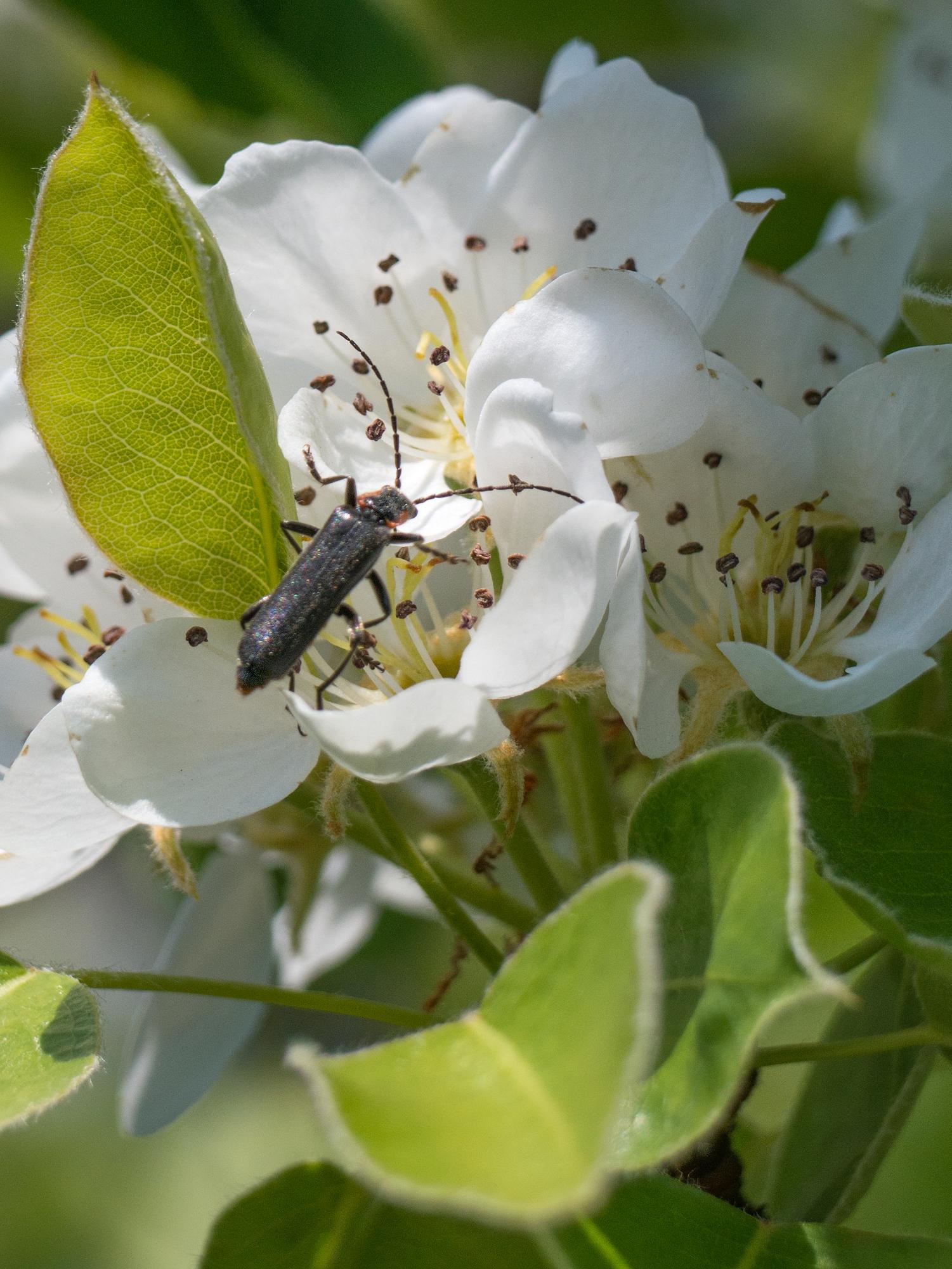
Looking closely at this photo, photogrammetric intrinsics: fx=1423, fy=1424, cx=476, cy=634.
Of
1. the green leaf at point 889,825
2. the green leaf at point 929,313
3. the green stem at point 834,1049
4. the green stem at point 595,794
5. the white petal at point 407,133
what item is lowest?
the green stem at point 834,1049

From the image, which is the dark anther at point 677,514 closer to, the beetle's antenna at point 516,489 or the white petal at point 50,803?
the beetle's antenna at point 516,489

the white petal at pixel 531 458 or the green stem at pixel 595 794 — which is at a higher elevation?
the white petal at pixel 531 458

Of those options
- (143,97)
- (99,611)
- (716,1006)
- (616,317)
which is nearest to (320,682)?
(99,611)

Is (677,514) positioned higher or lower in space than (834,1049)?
higher

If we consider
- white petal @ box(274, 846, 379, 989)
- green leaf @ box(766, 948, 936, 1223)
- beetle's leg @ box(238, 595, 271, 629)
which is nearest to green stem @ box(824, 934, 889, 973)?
green leaf @ box(766, 948, 936, 1223)

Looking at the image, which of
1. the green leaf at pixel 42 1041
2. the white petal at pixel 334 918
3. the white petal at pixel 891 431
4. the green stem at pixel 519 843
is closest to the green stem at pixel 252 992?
the green leaf at pixel 42 1041

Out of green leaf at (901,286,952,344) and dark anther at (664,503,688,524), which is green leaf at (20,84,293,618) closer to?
dark anther at (664,503,688,524)

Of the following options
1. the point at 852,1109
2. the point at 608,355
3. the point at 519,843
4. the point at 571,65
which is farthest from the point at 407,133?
the point at 852,1109

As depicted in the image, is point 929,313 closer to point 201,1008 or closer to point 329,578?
point 329,578
